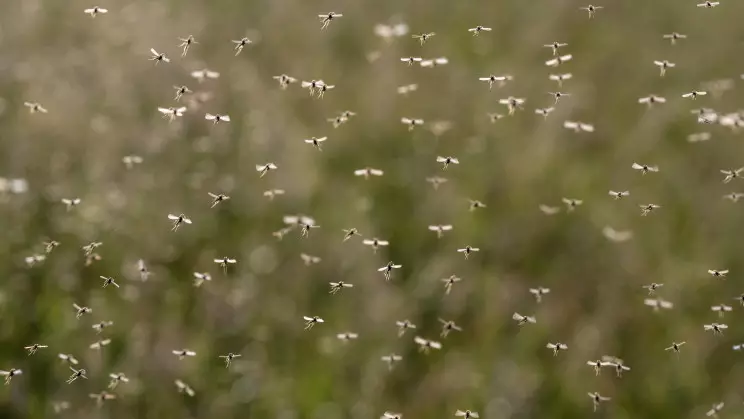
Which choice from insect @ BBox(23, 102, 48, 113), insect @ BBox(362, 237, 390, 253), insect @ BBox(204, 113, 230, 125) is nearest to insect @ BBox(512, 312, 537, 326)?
insect @ BBox(362, 237, 390, 253)

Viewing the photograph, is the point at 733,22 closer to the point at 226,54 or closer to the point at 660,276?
the point at 660,276

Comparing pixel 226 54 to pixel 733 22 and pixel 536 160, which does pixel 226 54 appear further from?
pixel 733 22

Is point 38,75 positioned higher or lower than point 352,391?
higher

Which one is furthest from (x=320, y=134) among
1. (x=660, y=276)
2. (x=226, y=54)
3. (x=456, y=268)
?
(x=660, y=276)

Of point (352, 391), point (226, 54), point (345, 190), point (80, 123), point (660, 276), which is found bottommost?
point (352, 391)

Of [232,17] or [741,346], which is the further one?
[232,17]
